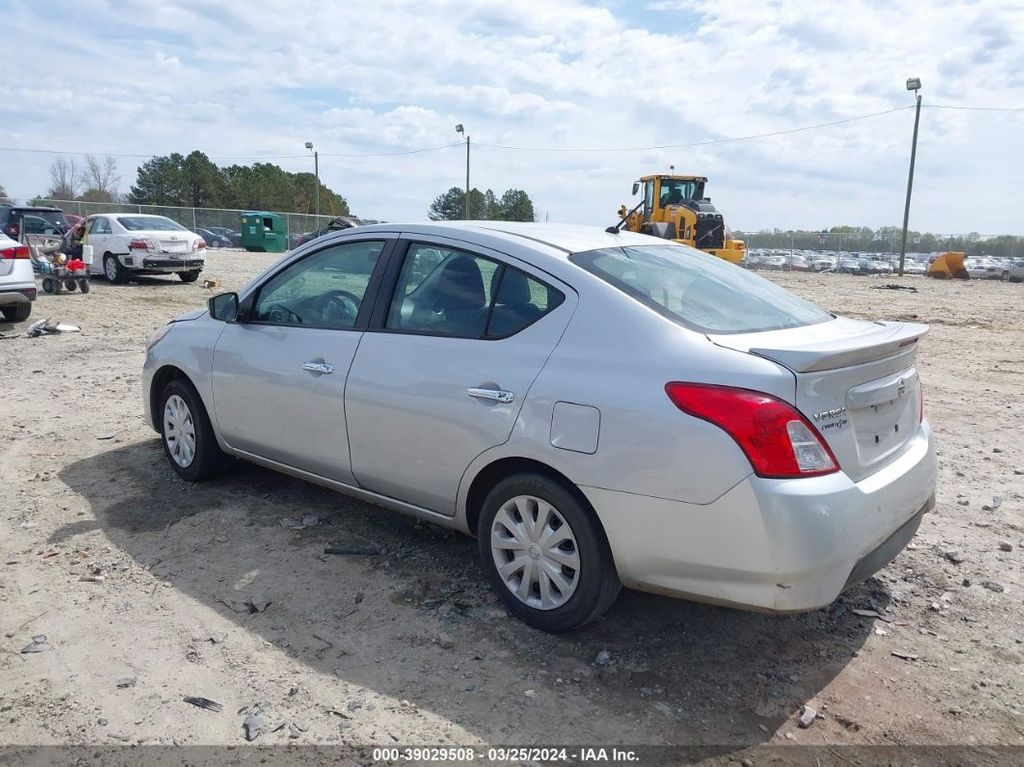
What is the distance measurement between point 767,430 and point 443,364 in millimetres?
1488

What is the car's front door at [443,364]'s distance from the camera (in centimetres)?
340

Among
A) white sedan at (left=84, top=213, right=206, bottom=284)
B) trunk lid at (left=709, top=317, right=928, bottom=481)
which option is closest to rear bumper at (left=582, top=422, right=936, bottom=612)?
trunk lid at (left=709, top=317, right=928, bottom=481)

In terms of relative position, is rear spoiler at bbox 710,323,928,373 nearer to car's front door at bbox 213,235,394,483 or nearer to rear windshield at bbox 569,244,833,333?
rear windshield at bbox 569,244,833,333

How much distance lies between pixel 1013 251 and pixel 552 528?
4189 cm

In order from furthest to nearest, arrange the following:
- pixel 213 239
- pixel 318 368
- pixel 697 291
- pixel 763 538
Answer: pixel 213 239, pixel 318 368, pixel 697 291, pixel 763 538

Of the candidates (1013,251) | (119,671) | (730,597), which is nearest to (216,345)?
(119,671)

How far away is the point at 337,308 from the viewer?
14.1ft

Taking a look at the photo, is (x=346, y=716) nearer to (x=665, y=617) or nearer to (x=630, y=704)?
(x=630, y=704)

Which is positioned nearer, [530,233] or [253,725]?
[253,725]

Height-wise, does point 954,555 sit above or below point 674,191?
below

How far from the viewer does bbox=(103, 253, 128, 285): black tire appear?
18.4 metres

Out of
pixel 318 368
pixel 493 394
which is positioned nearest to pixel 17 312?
pixel 318 368

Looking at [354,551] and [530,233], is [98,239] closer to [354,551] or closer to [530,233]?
[354,551]

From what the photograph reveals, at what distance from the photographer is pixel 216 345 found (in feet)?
15.8
